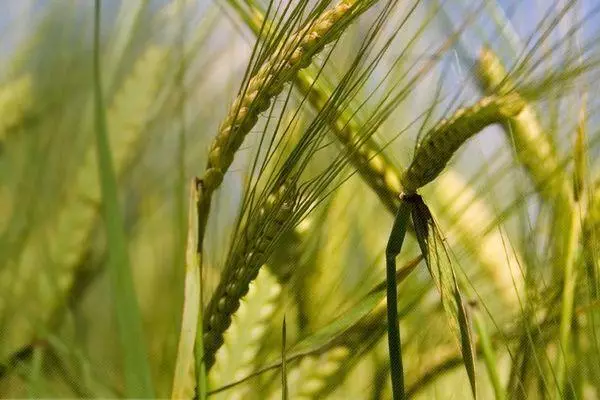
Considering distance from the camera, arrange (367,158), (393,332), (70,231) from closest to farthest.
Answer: (393,332), (367,158), (70,231)

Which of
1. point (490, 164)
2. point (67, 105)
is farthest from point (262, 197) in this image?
point (67, 105)

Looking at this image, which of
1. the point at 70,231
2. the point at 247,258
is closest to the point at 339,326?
the point at 247,258

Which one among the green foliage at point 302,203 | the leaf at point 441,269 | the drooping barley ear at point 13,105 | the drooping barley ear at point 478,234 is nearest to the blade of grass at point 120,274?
the green foliage at point 302,203

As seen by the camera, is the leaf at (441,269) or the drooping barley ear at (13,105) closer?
the leaf at (441,269)

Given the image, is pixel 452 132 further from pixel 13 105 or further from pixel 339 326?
pixel 13 105

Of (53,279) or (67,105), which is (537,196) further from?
(67,105)

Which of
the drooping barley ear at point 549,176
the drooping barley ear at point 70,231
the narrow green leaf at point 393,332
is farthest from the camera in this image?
the drooping barley ear at point 70,231

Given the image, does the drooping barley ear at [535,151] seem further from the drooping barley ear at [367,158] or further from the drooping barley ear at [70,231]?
the drooping barley ear at [70,231]
